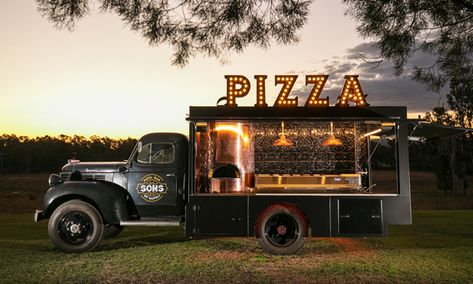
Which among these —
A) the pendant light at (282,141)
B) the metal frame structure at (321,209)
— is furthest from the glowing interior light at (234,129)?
the metal frame structure at (321,209)

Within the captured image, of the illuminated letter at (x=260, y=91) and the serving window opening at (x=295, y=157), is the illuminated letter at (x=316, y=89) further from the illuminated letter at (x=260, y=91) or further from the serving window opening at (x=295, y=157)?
the serving window opening at (x=295, y=157)

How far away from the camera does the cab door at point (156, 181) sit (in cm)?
884

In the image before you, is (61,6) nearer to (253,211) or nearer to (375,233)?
(253,211)

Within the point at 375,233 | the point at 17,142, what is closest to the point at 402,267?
the point at 375,233

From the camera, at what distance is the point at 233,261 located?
7.72 metres

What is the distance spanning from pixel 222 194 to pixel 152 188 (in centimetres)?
145

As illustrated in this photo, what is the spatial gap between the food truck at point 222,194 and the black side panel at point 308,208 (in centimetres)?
2

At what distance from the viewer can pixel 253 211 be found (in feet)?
27.2

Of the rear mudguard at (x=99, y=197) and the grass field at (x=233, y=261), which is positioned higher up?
the rear mudguard at (x=99, y=197)

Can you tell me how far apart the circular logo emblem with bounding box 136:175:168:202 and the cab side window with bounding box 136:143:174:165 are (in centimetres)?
32

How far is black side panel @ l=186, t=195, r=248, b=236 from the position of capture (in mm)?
8211

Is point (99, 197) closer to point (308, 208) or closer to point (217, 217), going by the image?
point (217, 217)

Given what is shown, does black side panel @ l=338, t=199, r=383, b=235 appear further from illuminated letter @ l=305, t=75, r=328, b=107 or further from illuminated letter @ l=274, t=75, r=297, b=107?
illuminated letter @ l=274, t=75, r=297, b=107

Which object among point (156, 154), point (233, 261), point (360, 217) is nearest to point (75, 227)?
point (156, 154)
